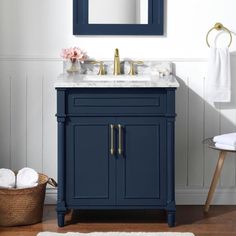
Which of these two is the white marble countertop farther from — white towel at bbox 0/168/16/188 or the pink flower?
white towel at bbox 0/168/16/188

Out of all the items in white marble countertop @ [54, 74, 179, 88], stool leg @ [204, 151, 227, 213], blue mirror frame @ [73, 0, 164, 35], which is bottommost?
stool leg @ [204, 151, 227, 213]

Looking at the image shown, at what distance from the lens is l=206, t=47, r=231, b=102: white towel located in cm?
409

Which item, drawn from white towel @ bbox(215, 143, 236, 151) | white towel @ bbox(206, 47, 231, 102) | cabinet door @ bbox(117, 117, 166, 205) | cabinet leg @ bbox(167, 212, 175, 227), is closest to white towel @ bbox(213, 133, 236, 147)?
white towel @ bbox(215, 143, 236, 151)

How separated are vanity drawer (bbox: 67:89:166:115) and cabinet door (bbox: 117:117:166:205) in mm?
56

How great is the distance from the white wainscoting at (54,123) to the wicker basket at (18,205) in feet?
1.49

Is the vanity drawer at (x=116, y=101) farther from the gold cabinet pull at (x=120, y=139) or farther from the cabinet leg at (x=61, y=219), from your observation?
the cabinet leg at (x=61, y=219)

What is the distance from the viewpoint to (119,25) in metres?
4.15

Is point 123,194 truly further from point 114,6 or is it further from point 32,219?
point 114,6

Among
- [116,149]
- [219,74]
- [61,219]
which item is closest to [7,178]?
[61,219]

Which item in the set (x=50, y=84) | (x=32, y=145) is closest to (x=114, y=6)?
(x=50, y=84)

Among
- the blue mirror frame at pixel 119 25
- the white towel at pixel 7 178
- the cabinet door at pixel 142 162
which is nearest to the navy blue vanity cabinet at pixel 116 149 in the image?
the cabinet door at pixel 142 162

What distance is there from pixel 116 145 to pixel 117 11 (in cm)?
86

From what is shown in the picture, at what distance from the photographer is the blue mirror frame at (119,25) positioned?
4.13 m

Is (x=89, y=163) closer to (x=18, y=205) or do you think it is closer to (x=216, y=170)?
(x=18, y=205)
